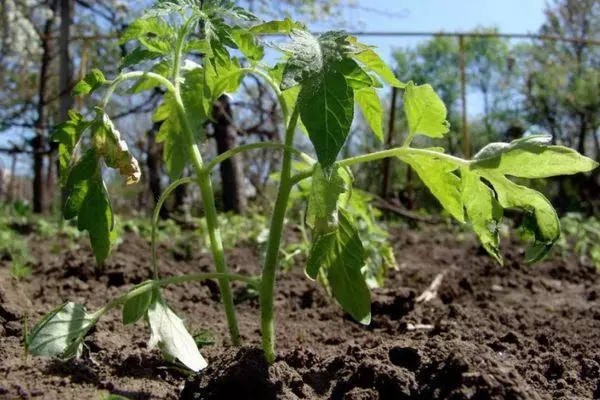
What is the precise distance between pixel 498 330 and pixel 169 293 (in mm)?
1491

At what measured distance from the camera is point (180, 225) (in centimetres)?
598

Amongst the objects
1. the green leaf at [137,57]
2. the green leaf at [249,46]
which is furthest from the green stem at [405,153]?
the green leaf at [137,57]

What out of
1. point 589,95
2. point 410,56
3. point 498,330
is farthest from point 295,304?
point 410,56

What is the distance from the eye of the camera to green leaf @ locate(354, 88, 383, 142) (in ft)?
5.43

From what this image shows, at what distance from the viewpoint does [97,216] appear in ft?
5.16

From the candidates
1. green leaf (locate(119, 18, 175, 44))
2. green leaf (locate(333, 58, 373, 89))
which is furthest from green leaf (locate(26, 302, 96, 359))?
green leaf (locate(333, 58, 373, 89))

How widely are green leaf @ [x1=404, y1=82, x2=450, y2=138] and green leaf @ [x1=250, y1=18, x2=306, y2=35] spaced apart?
35 cm

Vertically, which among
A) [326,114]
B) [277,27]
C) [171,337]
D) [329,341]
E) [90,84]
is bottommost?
[329,341]

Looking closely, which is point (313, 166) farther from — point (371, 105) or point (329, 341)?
point (329, 341)

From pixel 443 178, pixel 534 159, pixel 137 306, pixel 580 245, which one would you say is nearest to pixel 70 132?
pixel 137 306

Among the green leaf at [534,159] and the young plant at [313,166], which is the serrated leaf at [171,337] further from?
the green leaf at [534,159]

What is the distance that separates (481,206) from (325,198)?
1.33 feet

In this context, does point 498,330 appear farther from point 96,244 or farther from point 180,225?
point 180,225

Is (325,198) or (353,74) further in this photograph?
(325,198)
